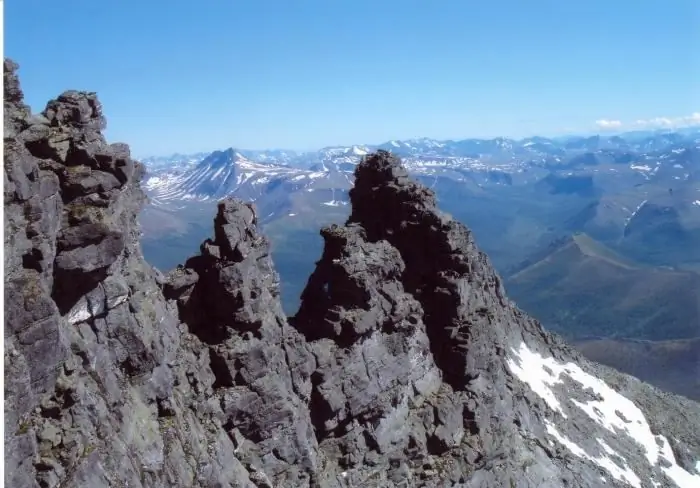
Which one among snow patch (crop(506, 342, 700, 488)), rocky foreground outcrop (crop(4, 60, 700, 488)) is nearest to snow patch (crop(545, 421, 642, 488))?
snow patch (crop(506, 342, 700, 488))

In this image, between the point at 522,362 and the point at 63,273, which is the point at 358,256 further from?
the point at 522,362

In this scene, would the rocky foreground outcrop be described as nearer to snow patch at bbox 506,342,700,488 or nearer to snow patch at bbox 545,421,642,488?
snow patch at bbox 545,421,642,488

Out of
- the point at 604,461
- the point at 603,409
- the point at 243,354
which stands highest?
the point at 243,354

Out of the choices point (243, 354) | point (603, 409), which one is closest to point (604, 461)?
point (603, 409)

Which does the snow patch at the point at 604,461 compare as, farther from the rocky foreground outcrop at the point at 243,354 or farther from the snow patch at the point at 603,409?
the rocky foreground outcrop at the point at 243,354

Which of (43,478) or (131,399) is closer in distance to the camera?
(43,478)

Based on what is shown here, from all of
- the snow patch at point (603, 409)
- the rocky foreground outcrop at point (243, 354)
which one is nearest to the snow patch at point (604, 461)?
the snow patch at point (603, 409)

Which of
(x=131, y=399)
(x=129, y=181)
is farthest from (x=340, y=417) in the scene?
(x=129, y=181)

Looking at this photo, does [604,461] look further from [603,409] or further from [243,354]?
[243,354]
